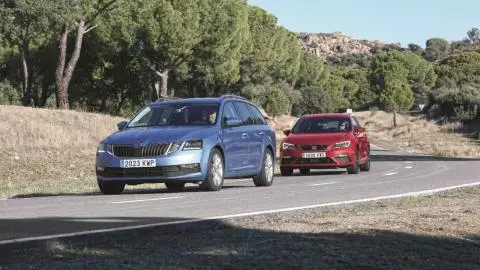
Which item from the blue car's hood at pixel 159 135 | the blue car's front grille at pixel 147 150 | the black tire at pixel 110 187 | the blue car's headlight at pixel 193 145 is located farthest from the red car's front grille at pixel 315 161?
the blue car's front grille at pixel 147 150

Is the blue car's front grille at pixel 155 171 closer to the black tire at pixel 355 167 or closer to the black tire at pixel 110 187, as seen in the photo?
the black tire at pixel 110 187

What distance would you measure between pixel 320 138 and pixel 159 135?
8735 millimetres

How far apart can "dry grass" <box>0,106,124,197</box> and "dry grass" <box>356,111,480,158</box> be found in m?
19.0

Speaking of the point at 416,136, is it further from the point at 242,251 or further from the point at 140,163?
the point at 242,251

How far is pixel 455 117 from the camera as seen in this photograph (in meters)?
80.8

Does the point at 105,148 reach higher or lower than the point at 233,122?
lower

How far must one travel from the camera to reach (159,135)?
14180 mm

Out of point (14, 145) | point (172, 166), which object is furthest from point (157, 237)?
point (14, 145)

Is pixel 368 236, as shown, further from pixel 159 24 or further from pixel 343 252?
pixel 159 24

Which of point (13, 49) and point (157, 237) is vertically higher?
point (13, 49)

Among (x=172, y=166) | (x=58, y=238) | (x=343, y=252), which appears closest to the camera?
(x=343, y=252)

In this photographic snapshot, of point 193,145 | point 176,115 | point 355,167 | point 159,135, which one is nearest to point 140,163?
point 159,135

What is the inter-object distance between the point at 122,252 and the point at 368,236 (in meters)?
2.39

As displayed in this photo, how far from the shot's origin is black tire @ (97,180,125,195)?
1452 cm
